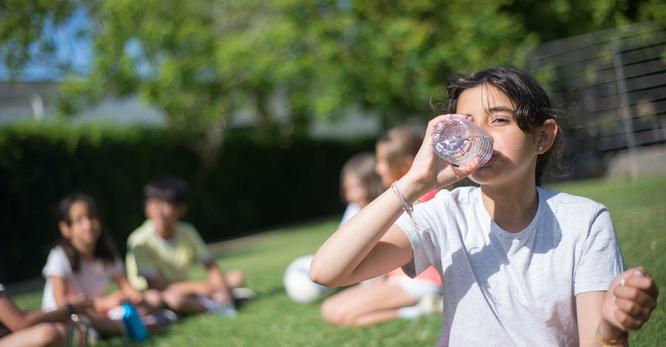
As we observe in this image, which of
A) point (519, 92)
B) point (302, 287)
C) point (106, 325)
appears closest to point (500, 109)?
point (519, 92)

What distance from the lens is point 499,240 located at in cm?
247

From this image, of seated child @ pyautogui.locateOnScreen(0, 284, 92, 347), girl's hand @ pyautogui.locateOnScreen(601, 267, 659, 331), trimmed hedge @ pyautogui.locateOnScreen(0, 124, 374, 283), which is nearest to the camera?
girl's hand @ pyautogui.locateOnScreen(601, 267, 659, 331)

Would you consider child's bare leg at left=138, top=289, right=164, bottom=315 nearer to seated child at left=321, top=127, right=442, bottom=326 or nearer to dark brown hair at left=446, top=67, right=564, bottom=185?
seated child at left=321, top=127, right=442, bottom=326

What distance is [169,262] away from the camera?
7441mm

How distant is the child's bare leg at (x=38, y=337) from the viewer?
4.46 m

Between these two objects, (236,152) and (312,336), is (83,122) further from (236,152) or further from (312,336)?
(312,336)

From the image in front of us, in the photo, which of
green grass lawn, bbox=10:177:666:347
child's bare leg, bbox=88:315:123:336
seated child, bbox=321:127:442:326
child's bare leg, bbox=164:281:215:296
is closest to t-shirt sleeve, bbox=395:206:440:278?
green grass lawn, bbox=10:177:666:347

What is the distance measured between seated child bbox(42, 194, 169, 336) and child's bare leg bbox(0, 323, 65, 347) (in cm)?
107

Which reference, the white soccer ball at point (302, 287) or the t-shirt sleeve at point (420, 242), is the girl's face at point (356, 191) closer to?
the white soccer ball at point (302, 287)

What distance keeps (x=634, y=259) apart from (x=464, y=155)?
3.12m

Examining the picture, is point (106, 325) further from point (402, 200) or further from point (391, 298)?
point (402, 200)

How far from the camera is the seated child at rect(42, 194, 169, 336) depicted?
6.05 meters

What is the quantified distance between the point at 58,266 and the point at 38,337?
161 cm

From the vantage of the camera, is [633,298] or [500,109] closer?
[633,298]
